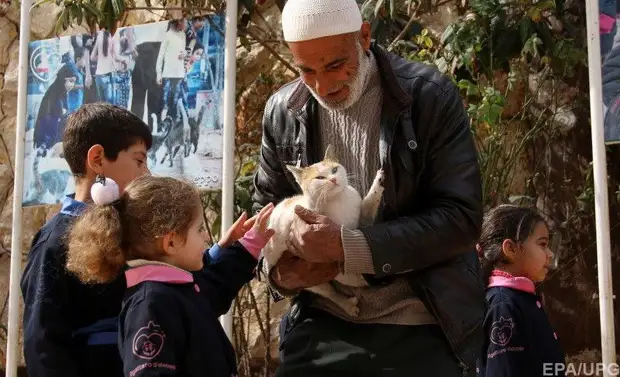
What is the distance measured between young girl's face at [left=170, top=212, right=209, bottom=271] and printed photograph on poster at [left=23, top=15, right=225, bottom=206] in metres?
1.66

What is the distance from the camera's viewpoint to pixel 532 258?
4.29 m

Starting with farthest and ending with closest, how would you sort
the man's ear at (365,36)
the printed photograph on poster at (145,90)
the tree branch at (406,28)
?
the tree branch at (406,28), the printed photograph on poster at (145,90), the man's ear at (365,36)

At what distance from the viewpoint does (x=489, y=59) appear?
515cm

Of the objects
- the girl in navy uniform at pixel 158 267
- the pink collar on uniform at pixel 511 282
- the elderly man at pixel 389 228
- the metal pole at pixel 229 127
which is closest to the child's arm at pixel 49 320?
the girl in navy uniform at pixel 158 267

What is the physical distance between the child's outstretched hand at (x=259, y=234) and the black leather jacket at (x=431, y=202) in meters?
0.34

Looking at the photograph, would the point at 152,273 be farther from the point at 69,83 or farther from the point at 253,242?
the point at 69,83

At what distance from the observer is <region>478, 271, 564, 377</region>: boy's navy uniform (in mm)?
3949

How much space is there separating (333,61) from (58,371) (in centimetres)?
123

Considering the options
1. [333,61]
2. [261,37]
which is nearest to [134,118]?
[333,61]

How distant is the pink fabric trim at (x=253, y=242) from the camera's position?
9.65ft

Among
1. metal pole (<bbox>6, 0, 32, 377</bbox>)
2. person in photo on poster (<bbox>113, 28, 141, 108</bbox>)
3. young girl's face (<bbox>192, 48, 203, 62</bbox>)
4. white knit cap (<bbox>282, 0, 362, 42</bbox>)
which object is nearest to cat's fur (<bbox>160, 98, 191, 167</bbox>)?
young girl's face (<bbox>192, 48, 203, 62</bbox>)

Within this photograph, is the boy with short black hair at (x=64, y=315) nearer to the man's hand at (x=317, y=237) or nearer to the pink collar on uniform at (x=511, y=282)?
the man's hand at (x=317, y=237)

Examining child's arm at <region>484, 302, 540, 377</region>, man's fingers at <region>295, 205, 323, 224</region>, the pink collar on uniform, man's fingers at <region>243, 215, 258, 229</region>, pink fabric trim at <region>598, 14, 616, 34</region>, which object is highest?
pink fabric trim at <region>598, 14, 616, 34</region>

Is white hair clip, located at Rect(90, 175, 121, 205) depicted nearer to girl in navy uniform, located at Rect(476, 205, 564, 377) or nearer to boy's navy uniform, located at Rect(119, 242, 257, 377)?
boy's navy uniform, located at Rect(119, 242, 257, 377)
